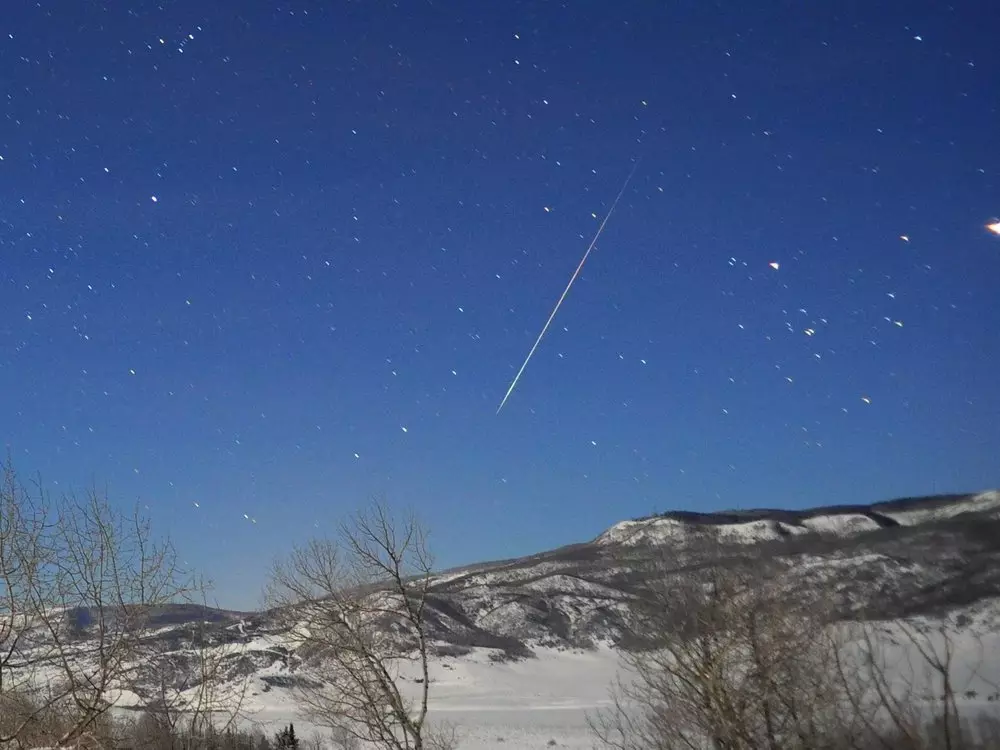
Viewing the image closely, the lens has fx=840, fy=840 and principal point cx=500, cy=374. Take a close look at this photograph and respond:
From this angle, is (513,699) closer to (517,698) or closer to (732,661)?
(517,698)

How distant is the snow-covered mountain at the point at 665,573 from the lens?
32219 mm

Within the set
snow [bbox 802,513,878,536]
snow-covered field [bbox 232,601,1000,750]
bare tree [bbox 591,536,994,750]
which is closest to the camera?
bare tree [bbox 591,536,994,750]

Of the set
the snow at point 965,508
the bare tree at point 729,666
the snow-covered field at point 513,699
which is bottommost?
the snow-covered field at point 513,699

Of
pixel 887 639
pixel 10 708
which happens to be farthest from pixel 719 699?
pixel 10 708

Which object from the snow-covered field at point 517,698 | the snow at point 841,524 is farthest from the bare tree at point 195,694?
the snow at point 841,524

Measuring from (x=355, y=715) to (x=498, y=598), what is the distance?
10095 cm

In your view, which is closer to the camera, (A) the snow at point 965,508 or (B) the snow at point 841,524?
(A) the snow at point 965,508

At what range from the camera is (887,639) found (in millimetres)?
8180

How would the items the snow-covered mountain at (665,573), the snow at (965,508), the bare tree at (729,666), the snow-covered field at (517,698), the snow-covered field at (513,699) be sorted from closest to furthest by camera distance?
the bare tree at (729,666) < the snow at (965,508) < the snow-covered mountain at (665,573) < the snow-covered field at (517,698) < the snow-covered field at (513,699)

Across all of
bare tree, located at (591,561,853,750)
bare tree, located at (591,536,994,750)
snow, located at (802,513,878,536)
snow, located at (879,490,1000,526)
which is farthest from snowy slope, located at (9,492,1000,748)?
bare tree, located at (591,561,853,750)

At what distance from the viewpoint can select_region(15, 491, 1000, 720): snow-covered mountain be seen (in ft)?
106

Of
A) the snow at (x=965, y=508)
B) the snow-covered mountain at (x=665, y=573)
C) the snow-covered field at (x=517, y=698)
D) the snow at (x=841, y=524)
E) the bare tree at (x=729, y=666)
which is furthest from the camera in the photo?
the snow at (x=841, y=524)

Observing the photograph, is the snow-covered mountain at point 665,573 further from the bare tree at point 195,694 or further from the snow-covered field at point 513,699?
the snow-covered field at point 513,699

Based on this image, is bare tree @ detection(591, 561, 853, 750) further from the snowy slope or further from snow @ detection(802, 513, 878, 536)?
snow @ detection(802, 513, 878, 536)
